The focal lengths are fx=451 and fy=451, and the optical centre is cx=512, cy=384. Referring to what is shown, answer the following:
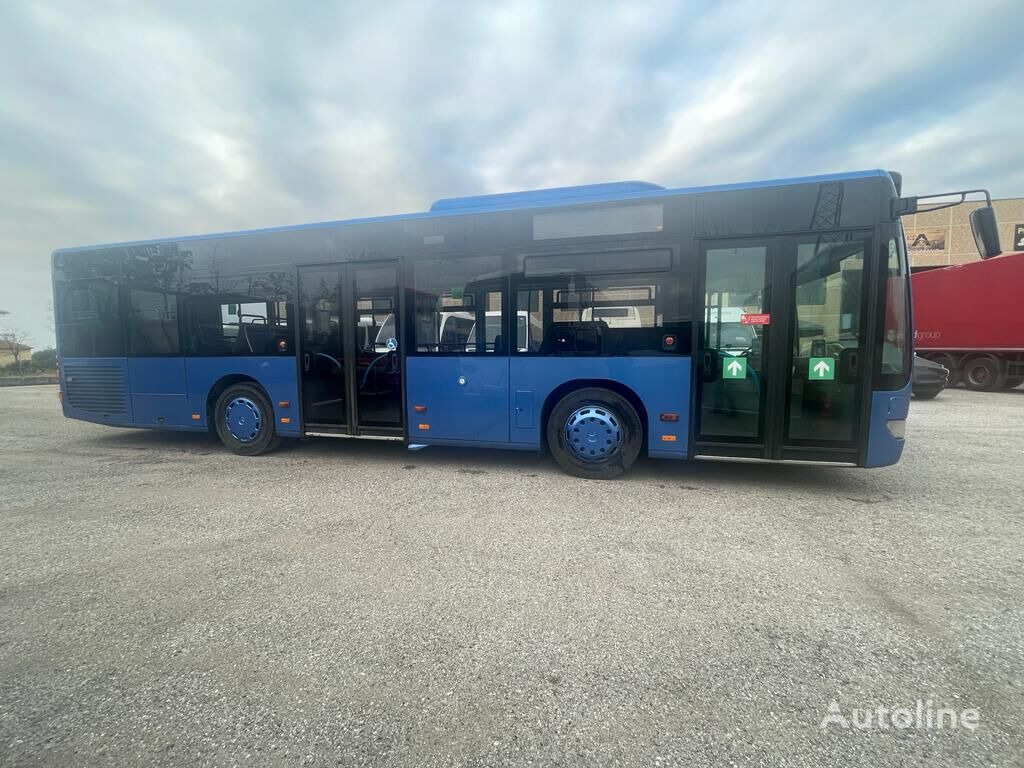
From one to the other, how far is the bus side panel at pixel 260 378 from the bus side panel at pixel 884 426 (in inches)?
264

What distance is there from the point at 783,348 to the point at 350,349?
16.6ft

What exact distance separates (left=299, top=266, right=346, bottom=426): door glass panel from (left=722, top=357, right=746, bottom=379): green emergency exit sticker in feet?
15.2

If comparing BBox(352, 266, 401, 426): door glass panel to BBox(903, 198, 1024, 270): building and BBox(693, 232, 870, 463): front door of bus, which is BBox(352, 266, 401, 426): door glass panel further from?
BBox(903, 198, 1024, 270): building

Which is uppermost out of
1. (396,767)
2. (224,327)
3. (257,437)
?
(224,327)

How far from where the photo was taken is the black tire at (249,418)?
6.33 metres

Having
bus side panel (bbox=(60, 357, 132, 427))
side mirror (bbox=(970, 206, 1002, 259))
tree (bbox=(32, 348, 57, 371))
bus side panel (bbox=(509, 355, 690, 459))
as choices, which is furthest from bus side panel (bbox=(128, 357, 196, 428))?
tree (bbox=(32, 348, 57, 371))

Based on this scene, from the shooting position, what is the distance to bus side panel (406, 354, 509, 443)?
5.40 metres

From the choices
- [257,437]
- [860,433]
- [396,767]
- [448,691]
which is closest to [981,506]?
[860,433]

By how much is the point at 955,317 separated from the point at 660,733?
18122 mm

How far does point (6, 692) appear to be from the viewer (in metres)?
2.01

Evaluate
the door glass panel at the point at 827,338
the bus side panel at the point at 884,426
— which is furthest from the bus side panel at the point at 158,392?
the bus side panel at the point at 884,426

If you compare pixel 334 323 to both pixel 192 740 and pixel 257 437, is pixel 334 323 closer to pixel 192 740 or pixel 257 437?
pixel 257 437

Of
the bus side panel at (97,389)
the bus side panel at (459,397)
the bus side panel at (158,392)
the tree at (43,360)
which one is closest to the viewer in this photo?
the bus side panel at (459,397)

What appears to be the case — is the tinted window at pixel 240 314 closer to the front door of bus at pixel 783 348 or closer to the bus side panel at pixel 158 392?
the bus side panel at pixel 158 392
